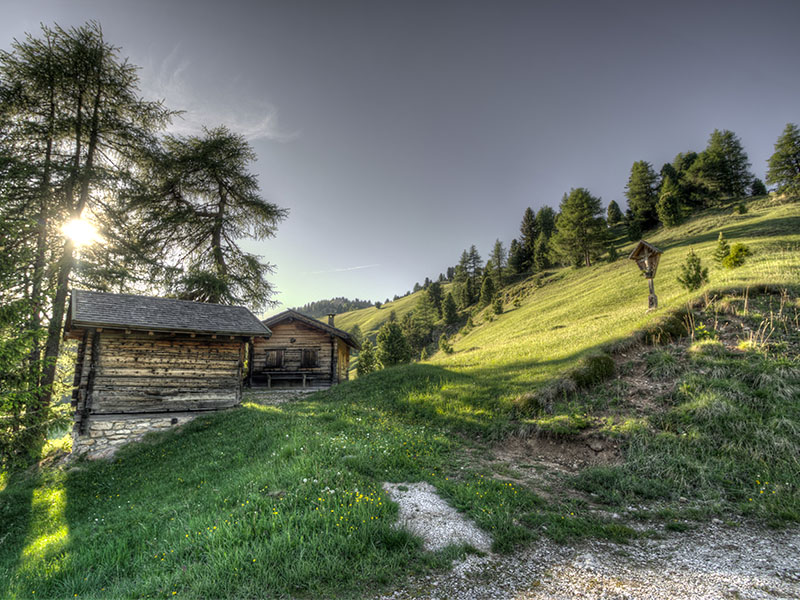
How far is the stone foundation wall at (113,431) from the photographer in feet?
39.8

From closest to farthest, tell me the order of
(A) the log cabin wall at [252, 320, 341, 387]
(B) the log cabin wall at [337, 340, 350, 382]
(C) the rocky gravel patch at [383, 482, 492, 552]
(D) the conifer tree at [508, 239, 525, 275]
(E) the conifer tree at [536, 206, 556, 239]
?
1. (C) the rocky gravel patch at [383, 482, 492, 552]
2. (A) the log cabin wall at [252, 320, 341, 387]
3. (B) the log cabin wall at [337, 340, 350, 382]
4. (D) the conifer tree at [508, 239, 525, 275]
5. (E) the conifer tree at [536, 206, 556, 239]

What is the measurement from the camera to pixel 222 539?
172 inches

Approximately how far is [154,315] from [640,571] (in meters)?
17.5

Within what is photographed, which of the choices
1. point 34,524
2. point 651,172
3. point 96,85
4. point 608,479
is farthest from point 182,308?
point 651,172

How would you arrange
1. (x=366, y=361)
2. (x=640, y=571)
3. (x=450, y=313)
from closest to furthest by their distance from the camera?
1. (x=640, y=571)
2. (x=366, y=361)
3. (x=450, y=313)

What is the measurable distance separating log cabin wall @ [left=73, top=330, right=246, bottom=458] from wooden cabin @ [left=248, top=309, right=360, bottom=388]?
23.0 feet

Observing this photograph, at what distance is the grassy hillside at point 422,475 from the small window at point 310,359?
871 cm

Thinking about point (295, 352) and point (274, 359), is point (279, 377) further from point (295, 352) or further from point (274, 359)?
point (295, 352)

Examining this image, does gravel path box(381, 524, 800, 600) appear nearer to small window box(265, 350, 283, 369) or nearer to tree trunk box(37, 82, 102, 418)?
tree trunk box(37, 82, 102, 418)

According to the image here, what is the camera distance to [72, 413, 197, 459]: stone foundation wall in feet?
39.8

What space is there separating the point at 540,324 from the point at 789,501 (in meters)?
24.4

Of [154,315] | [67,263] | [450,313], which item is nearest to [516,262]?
[450,313]

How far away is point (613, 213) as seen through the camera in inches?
2859

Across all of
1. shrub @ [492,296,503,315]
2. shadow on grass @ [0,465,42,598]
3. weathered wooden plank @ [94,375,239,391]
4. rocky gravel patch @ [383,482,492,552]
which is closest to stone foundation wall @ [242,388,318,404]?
weathered wooden plank @ [94,375,239,391]
